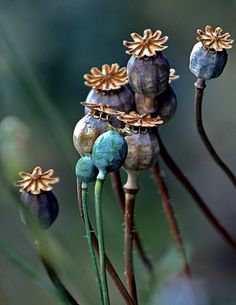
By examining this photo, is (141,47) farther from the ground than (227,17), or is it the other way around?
(227,17)

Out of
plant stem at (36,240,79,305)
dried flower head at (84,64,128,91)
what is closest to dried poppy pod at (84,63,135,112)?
dried flower head at (84,64,128,91)

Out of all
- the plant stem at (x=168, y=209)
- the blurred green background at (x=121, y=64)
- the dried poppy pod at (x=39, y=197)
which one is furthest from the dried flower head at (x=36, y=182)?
the blurred green background at (x=121, y=64)

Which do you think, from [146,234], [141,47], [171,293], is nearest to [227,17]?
[146,234]

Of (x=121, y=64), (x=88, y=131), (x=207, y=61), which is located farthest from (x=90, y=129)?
(x=121, y=64)

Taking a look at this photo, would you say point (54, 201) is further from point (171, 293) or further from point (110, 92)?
point (171, 293)

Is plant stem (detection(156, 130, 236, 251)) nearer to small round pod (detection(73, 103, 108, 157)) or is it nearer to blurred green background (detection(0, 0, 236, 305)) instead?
small round pod (detection(73, 103, 108, 157))

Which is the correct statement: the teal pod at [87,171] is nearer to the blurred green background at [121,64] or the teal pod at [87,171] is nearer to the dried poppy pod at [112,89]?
the dried poppy pod at [112,89]
